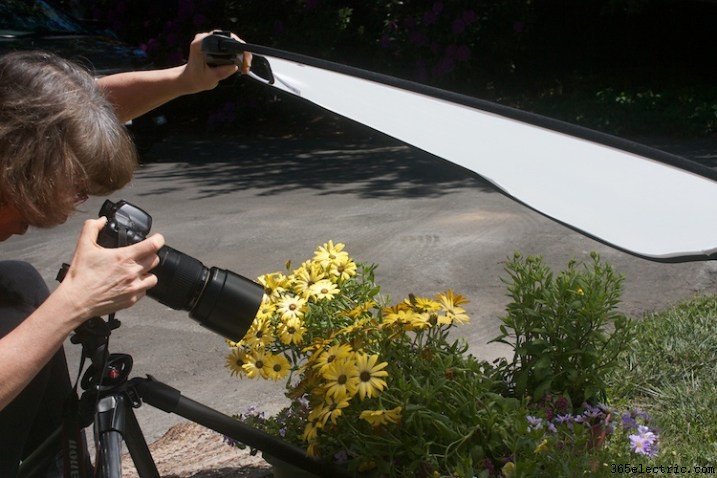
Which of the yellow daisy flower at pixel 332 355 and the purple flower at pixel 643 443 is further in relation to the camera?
the purple flower at pixel 643 443

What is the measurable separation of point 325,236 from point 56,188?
15.8ft

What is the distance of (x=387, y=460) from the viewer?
227cm

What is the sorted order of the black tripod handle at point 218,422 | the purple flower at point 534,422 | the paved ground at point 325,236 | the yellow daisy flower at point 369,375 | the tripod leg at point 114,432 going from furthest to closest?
the paved ground at point 325,236, the purple flower at point 534,422, the yellow daisy flower at point 369,375, the black tripod handle at point 218,422, the tripod leg at point 114,432

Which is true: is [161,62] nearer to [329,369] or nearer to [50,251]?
[50,251]

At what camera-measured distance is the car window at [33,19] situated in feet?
33.9

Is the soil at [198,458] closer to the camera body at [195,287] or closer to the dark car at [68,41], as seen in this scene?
the camera body at [195,287]

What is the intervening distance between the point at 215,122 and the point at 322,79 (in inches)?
472

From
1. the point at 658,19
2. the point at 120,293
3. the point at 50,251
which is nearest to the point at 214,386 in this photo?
the point at 120,293

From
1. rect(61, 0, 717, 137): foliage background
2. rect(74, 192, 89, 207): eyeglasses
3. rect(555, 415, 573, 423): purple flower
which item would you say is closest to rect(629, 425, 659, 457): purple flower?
rect(555, 415, 573, 423): purple flower

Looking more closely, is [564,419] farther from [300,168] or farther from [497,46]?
[497,46]

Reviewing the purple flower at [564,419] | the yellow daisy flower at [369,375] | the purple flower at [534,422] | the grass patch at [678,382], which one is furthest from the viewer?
the grass patch at [678,382]

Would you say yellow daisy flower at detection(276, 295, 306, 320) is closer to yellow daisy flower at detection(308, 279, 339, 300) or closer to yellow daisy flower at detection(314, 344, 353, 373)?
yellow daisy flower at detection(308, 279, 339, 300)

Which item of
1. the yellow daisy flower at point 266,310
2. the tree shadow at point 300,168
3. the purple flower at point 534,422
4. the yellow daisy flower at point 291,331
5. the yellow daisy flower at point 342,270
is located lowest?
the tree shadow at point 300,168

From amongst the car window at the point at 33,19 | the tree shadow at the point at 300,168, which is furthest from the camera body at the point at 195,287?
the car window at the point at 33,19
